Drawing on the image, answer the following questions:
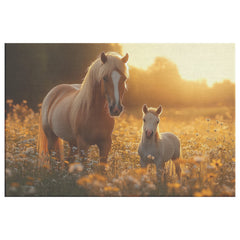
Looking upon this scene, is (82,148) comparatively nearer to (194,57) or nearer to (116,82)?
(116,82)

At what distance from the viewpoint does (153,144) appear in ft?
16.5

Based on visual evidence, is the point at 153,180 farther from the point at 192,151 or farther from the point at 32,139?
the point at 32,139

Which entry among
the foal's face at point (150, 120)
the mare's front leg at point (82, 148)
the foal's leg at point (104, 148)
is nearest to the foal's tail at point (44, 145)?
the mare's front leg at point (82, 148)

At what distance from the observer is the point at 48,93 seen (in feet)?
19.2

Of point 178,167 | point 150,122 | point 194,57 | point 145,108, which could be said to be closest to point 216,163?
point 178,167

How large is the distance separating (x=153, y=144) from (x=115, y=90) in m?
1.11

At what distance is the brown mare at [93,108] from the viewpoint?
178 inches

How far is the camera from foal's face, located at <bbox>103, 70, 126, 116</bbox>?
4434 mm

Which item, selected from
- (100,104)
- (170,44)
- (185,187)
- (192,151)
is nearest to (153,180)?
(185,187)

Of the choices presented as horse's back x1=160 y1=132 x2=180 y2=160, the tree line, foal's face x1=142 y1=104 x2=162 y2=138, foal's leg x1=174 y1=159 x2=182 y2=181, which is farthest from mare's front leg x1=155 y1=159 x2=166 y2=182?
the tree line

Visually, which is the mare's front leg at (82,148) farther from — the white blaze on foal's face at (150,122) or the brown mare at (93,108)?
the white blaze on foal's face at (150,122)

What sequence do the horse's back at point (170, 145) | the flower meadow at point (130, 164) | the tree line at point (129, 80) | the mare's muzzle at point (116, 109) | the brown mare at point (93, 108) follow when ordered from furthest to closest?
the tree line at point (129, 80) → the horse's back at point (170, 145) → the flower meadow at point (130, 164) → the brown mare at point (93, 108) → the mare's muzzle at point (116, 109)

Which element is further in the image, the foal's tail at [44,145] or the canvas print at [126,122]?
the foal's tail at [44,145]
